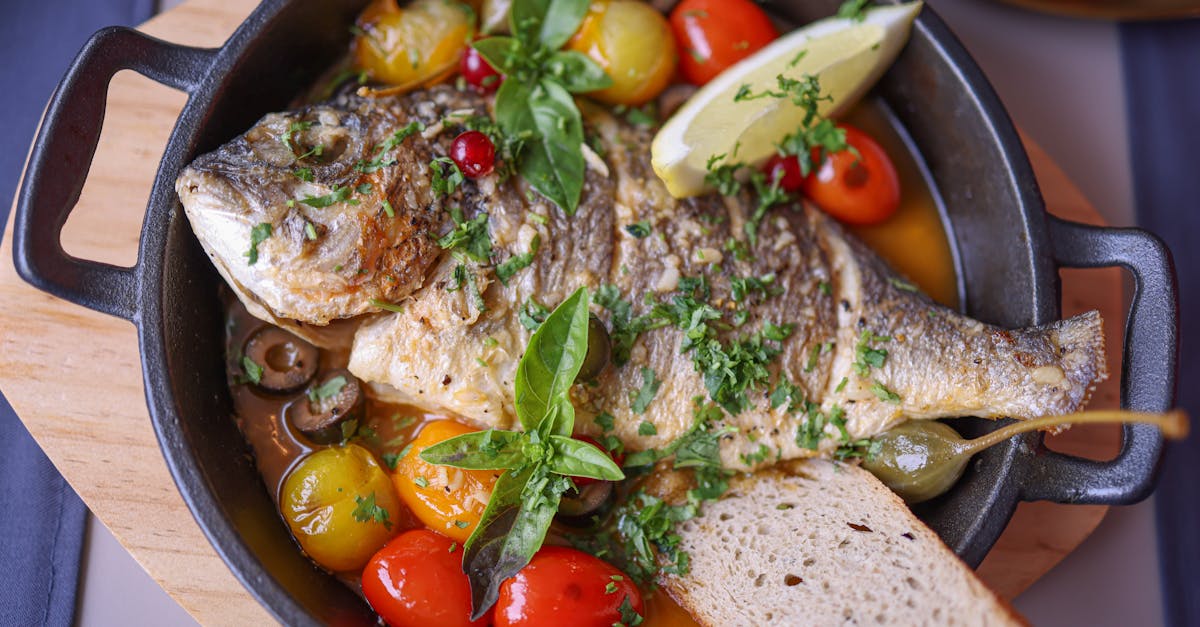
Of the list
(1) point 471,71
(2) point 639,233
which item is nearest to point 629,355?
(2) point 639,233

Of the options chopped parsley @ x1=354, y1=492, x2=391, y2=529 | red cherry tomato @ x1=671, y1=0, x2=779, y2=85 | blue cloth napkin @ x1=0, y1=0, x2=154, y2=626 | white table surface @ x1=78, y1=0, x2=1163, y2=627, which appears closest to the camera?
chopped parsley @ x1=354, y1=492, x2=391, y2=529

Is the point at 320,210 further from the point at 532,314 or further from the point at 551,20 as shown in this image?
the point at 551,20

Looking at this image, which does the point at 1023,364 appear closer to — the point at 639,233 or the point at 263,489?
the point at 639,233

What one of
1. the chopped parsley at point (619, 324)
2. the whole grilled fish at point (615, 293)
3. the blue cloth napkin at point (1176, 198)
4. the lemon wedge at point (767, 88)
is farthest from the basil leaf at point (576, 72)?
the blue cloth napkin at point (1176, 198)

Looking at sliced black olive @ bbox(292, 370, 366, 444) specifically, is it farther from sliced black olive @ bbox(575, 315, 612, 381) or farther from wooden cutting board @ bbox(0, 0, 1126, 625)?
sliced black olive @ bbox(575, 315, 612, 381)

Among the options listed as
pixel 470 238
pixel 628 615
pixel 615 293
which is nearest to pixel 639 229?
pixel 615 293

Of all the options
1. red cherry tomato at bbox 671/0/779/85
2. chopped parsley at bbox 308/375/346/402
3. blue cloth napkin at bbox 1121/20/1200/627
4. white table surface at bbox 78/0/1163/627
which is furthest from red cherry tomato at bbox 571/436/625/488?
blue cloth napkin at bbox 1121/20/1200/627

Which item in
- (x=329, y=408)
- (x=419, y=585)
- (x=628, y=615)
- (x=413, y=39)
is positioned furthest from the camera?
(x=413, y=39)
